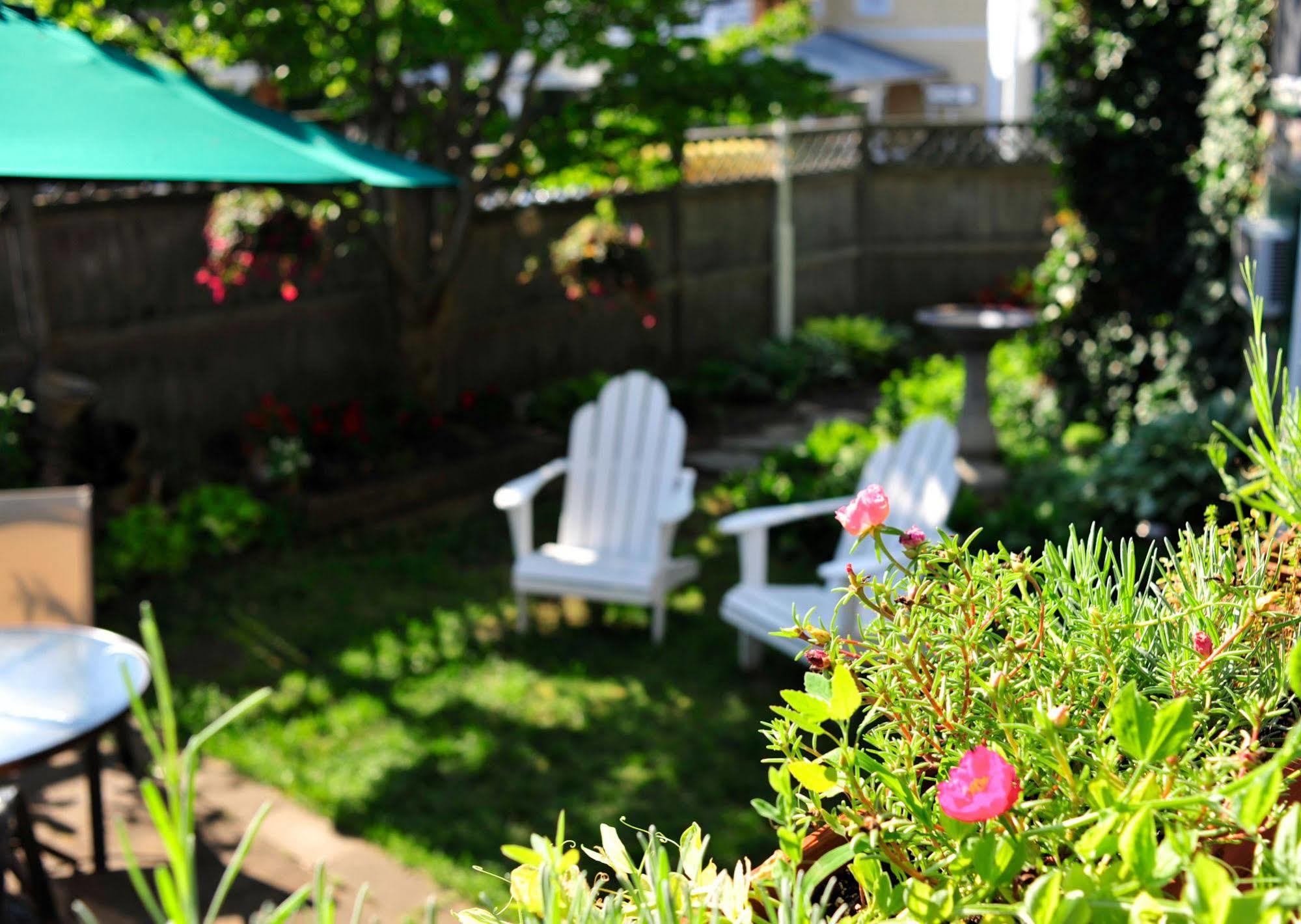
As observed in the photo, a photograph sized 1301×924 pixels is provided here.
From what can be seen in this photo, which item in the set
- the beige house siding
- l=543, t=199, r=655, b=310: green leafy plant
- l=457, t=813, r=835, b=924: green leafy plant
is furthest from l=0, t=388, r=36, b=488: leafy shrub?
the beige house siding

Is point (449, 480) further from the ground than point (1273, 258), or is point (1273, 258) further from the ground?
point (1273, 258)

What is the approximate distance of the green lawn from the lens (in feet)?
11.9

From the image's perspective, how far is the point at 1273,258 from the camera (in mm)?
4617

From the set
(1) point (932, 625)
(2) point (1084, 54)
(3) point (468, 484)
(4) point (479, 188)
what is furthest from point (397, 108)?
(1) point (932, 625)

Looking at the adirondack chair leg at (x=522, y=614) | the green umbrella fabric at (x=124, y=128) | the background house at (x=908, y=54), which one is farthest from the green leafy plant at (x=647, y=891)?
the background house at (x=908, y=54)

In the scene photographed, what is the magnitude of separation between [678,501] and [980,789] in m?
4.07

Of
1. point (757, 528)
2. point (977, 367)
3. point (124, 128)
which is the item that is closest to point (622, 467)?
point (757, 528)

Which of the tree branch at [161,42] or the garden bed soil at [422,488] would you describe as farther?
the garden bed soil at [422,488]

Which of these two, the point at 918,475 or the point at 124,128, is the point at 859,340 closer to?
the point at 918,475

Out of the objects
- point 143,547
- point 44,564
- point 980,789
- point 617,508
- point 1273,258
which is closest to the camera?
point 980,789

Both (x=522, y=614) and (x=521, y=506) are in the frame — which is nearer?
(x=521, y=506)

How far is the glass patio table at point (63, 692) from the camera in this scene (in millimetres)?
2533

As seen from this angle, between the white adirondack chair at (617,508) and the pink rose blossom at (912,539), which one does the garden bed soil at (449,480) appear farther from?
the pink rose blossom at (912,539)

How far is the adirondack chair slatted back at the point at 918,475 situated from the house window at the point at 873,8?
19.1 m
